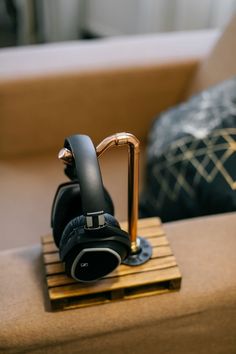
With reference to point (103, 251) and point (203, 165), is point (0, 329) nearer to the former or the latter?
point (103, 251)

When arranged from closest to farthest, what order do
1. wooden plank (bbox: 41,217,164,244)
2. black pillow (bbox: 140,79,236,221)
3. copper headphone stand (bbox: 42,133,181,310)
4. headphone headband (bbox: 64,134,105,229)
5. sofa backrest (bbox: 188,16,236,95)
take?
headphone headband (bbox: 64,134,105,229) → copper headphone stand (bbox: 42,133,181,310) → wooden plank (bbox: 41,217,164,244) → black pillow (bbox: 140,79,236,221) → sofa backrest (bbox: 188,16,236,95)

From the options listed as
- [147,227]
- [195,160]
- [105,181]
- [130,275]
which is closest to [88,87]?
[105,181]

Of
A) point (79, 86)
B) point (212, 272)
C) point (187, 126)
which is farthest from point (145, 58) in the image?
point (212, 272)

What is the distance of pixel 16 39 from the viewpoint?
2938 millimetres

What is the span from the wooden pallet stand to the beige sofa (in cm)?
2

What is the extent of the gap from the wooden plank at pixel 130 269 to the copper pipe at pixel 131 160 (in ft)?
0.11

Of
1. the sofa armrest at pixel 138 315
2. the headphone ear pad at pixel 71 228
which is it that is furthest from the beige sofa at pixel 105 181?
the headphone ear pad at pixel 71 228

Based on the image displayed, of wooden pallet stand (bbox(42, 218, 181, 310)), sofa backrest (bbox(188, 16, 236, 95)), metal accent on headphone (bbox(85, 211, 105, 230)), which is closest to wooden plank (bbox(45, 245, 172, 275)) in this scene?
wooden pallet stand (bbox(42, 218, 181, 310))

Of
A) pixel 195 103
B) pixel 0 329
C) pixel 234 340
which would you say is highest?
pixel 195 103

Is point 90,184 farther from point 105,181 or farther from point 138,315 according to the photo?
point 105,181

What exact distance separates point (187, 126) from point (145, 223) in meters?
0.35

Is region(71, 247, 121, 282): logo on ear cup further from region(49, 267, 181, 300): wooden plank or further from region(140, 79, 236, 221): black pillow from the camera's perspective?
region(140, 79, 236, 221): black pillow

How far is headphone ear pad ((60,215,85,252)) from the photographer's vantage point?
0.70m

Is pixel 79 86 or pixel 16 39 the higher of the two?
pixel 79 86
